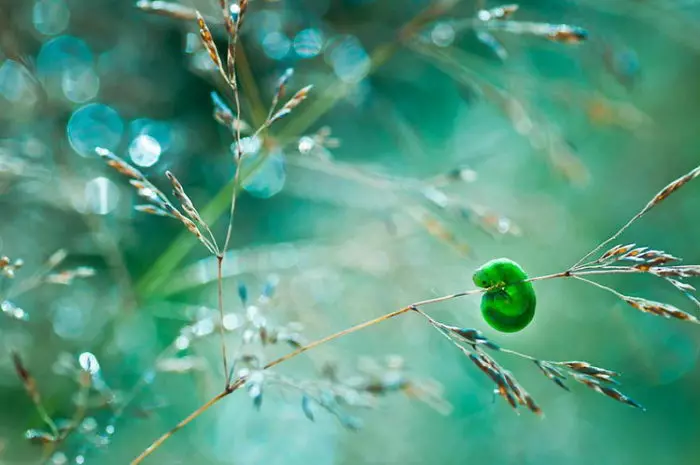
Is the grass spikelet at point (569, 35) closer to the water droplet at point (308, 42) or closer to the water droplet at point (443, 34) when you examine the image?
the water droplet at point (443, 34)

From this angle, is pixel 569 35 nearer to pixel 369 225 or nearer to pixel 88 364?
pixel 88 364

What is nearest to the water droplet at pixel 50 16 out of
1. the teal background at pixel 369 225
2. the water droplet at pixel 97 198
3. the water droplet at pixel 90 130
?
the teal background at pixel 369 225

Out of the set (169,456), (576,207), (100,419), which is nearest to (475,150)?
(576,207)

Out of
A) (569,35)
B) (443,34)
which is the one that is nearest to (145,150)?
(443,34)

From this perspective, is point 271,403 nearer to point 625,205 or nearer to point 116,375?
point 116,375

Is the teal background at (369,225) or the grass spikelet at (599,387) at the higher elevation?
the grass spikelet at (599,387)
